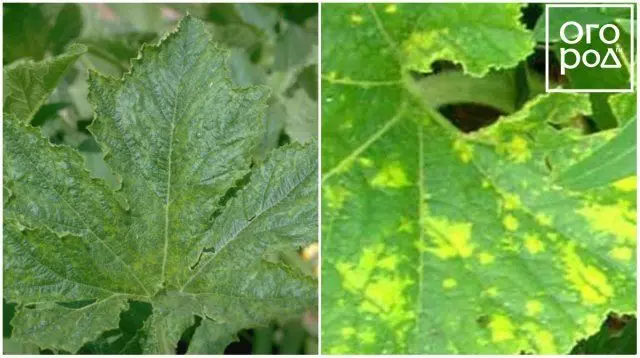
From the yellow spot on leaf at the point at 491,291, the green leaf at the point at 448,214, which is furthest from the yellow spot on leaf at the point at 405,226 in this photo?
the yellow spot on leaf at the point at 491,291

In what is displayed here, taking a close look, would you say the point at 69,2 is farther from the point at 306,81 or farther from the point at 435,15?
the point at 435,15

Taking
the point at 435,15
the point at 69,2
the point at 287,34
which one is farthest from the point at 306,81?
the point at 69,2

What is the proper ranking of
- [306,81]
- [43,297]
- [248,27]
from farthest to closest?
1. [248,27]
2. [306,81]
3. [43,297]

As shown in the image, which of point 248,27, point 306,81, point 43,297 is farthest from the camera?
point 248,27

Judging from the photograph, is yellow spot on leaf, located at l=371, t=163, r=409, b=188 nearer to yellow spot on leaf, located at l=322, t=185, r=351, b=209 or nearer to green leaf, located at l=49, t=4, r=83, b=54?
yellow spot on leaf, located at l=322, t=185, r=351, b=209

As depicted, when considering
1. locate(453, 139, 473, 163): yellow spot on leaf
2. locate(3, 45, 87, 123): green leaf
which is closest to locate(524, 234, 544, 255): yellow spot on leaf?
locate(453, 139, 473, 163): yellow spot on leaf

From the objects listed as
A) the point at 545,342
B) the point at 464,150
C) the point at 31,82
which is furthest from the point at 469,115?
the point at 31,82
